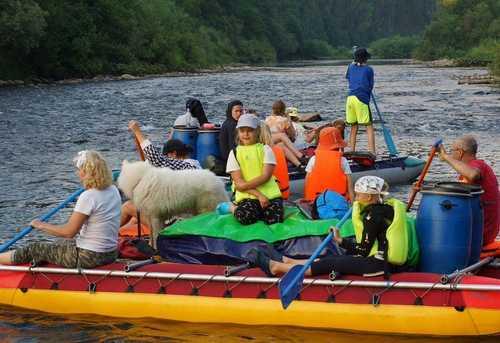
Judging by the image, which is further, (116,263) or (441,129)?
(441,129)

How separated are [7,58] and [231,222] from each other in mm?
50937

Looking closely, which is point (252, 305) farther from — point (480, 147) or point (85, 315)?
point (480, 147)

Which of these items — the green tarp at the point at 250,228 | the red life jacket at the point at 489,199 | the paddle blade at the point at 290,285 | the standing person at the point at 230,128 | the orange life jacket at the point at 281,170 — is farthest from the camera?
the standing person at the point at 230,128

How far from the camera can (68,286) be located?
9242mm

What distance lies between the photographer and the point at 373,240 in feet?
27.3

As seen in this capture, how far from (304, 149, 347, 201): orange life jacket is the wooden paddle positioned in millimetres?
2636

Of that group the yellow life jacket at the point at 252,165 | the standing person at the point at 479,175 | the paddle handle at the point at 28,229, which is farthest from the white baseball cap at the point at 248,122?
the paddle handle at the point at 28,229

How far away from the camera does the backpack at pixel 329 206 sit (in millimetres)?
9672

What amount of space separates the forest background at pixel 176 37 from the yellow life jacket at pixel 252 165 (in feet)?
Answer: 140

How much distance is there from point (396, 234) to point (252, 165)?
187 centimetres

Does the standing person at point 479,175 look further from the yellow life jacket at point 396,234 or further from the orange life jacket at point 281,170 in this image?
the orange life jacket at point 281,170

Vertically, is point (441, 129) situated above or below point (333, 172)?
below

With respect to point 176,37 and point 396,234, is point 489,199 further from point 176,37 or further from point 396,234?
point 176,37

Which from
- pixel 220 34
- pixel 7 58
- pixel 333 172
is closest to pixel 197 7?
pixel 220 34
